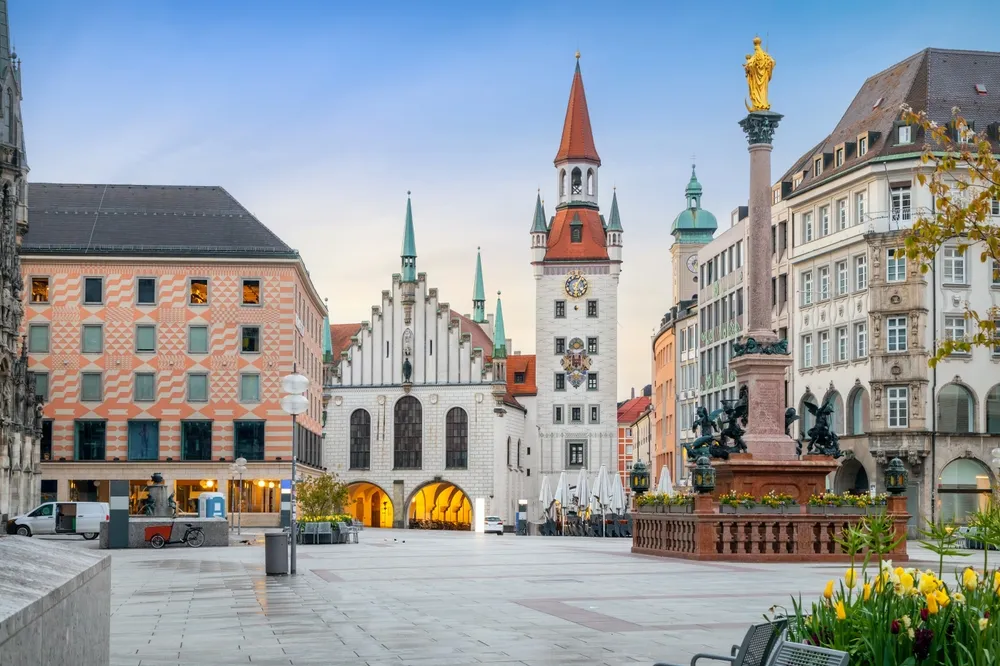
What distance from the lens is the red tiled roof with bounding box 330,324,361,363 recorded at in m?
146

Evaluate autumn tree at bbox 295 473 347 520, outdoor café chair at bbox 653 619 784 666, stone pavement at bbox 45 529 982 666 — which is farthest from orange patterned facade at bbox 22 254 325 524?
outdoor café chair at bbox 653 619 784 666

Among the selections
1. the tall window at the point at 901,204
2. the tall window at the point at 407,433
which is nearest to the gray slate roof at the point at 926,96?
the tall window at the point at 901,204

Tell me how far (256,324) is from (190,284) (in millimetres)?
3963

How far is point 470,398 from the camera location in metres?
108

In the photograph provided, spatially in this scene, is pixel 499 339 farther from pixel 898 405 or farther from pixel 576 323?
pixel 898 405

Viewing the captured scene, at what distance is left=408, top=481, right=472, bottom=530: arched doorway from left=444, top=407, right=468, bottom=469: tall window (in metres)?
1.61

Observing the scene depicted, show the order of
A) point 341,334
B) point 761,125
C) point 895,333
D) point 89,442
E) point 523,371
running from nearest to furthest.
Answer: point 761,125, point 895,333, point 89,442, point 523,371, point 341,334

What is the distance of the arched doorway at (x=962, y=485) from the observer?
211 ft

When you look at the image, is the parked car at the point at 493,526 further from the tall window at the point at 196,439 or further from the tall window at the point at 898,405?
the tall window at the point at 898,405

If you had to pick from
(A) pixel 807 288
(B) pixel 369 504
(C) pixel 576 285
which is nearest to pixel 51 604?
(A) pixel 807 288

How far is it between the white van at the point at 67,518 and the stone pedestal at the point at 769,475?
92.4 feet

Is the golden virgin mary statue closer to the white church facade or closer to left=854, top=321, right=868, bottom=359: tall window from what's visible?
left=854, top=321, right=868, bottom=359: tall window

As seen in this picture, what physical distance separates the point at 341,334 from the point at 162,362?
69789 millimetres

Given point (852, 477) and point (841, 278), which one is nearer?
point (852, 477)
